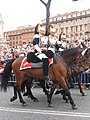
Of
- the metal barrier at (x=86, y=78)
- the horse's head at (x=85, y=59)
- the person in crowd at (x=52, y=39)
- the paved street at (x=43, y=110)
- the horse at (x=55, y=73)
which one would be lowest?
the paved street at (x=43, y=110)

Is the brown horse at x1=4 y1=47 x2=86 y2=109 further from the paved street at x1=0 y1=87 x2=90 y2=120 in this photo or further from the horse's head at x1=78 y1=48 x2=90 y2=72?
the paved street at x1=0 y1=87 x2=90 y2=120

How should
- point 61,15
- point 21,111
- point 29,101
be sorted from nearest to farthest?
point 21,111
point 29,101
point 61,15

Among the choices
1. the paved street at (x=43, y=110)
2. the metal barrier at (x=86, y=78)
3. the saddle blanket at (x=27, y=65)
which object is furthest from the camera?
the metal barrier at (x=86, y=78)

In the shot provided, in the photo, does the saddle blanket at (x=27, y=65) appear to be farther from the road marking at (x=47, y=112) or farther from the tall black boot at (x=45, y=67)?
the road marking at (x=47, y=112)

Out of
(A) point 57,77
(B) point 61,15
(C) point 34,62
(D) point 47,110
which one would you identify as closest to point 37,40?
(C) point 34,62

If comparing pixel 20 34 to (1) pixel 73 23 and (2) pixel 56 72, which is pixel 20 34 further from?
(2) pixel 56 72

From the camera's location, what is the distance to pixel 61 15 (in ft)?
368

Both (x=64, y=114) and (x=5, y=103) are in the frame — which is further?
(x=5, y=103)

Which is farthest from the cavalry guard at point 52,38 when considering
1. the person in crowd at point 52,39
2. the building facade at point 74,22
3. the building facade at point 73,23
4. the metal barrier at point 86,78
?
the building facade at point 74,22

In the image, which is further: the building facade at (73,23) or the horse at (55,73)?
the building facade at (73,23)

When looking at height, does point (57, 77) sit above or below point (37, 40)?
below

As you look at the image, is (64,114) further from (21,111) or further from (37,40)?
(37,40)

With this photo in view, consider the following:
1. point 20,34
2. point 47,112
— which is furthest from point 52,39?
point 20,34

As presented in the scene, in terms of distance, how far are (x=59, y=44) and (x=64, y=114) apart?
3.64 m
